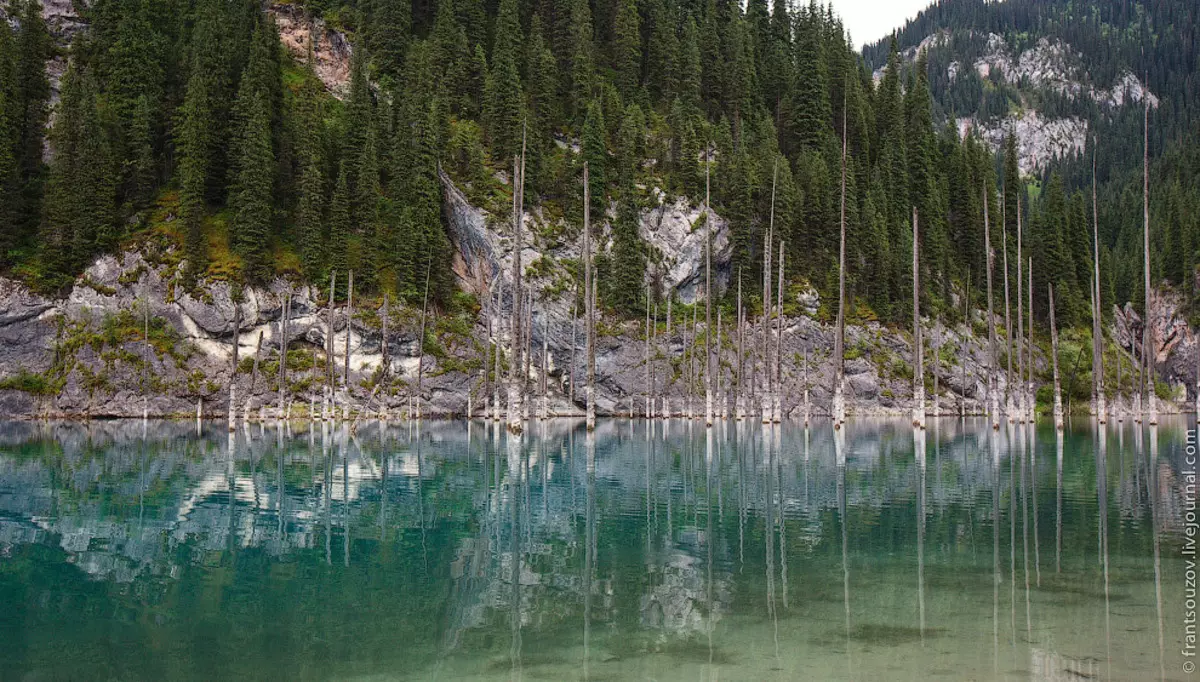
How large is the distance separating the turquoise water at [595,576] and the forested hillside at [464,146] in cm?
5972

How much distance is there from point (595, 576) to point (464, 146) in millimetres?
92138

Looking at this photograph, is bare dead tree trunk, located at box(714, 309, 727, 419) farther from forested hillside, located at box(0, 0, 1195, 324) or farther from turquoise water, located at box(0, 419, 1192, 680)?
turquoise water, located at box(0, 419, 1192, 680)

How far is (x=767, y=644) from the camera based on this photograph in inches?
346

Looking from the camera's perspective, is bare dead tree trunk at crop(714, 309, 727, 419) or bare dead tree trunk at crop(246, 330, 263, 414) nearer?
bare dead tree trunk at crop(246, 330, 263, 414)

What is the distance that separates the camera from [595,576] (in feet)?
40.0

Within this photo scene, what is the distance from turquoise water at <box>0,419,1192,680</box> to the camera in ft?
27.3

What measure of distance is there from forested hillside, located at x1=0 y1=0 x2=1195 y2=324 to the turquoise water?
59.7 m

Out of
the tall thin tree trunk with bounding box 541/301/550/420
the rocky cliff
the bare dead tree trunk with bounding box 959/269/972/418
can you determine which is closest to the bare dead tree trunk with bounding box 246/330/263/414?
the rocky cliff

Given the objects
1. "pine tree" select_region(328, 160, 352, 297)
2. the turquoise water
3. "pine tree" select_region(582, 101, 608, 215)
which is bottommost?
the turquoise water

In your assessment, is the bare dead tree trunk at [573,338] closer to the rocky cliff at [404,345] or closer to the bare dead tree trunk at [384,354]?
the rocky cliff at [404,345]

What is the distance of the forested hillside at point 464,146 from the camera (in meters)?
87.8

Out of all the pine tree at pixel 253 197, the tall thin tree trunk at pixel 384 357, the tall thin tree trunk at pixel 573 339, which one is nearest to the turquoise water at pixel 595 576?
the tall thin tree trunk at pixel 384 357

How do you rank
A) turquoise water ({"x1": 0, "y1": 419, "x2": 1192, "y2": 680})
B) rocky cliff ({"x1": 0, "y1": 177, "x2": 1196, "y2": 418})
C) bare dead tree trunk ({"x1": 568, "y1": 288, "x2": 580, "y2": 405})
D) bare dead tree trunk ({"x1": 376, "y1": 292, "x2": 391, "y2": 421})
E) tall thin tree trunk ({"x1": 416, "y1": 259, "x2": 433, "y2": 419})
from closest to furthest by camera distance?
turquoise water ({"x1": 0, "y1": 419, "x2": 1192, "y2": 680}) → bare dead tree trunk ({"x1": 376, "y1": 292, "x2": 391, "y2": 421}) → rocky cliff ({"x1": 0, "y1": 177, "x2": 1196, "y2": 418}) → tall thin tree trunk ({"x1": 416, "y1": 259, "x2": 433, "y2": 419}) → bare dead tree trunk ({"x1": 568, "y1": 288, "x2": 580, "y2": 405})

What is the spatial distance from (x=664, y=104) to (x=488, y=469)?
9681cm
